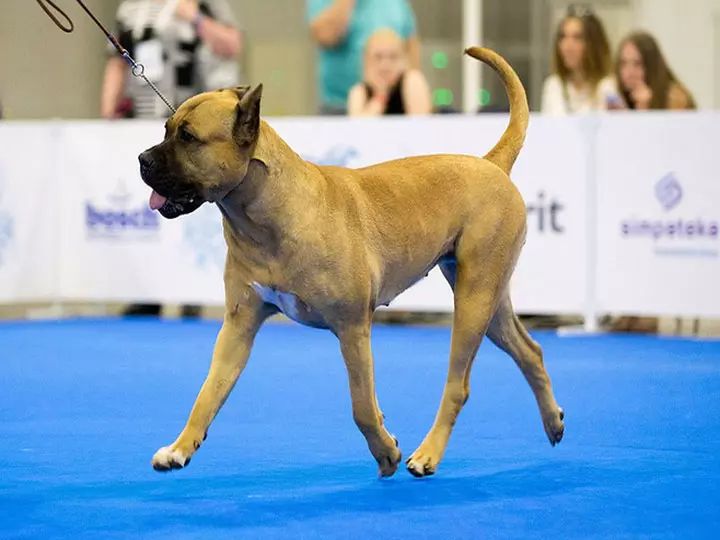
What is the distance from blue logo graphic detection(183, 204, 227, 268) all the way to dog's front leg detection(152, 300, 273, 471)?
5.10 m

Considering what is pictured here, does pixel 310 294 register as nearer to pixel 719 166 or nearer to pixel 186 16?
pixel 719 166

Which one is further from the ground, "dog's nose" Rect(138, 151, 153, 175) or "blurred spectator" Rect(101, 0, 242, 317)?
"blurred spectator" Rect(101, 0, 242, 317)

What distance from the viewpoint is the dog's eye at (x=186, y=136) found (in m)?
3.92

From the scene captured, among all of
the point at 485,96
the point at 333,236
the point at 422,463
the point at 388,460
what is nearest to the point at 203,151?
the point at 333,236

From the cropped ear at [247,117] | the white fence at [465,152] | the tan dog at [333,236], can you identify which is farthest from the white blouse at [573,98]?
the cropped ear at [247,117]

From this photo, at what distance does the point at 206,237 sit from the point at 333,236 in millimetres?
5476

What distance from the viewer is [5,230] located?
9.80 metres

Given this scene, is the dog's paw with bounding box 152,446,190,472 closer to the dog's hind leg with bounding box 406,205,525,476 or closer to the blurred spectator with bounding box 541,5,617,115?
the dog's hind leg with bounding box 406,205,525,476

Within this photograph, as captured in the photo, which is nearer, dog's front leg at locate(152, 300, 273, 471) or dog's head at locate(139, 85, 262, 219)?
dog's head at locate(139, 85, 262, 219)

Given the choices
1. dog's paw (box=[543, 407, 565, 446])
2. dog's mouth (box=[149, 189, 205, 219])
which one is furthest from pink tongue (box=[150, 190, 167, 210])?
dog's paw (box=[543, 407, 565, 446])

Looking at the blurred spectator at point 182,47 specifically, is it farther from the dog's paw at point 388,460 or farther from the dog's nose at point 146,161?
the dog's nose at point 146,161

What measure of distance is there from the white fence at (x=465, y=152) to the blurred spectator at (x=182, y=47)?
61 cm

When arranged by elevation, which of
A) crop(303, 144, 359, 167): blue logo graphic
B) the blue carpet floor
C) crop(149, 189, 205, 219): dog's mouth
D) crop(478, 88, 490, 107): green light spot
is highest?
crop(149, 189, 205, 219): dog's mouth

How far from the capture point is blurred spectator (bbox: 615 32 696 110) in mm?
9242
